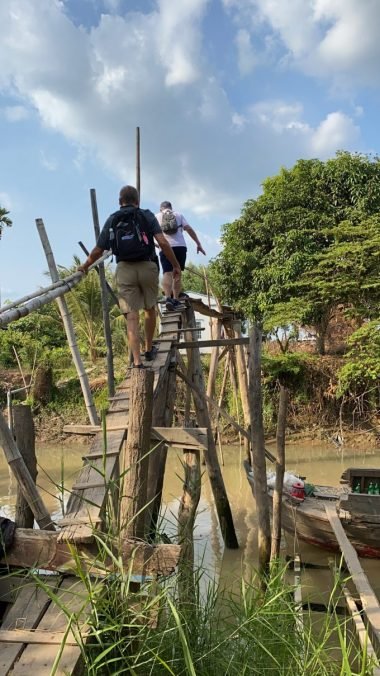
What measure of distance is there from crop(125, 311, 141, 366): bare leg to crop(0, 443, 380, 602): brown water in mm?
833

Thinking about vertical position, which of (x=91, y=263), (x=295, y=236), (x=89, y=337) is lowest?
(x=91, y=263)

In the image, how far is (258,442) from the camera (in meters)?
4.95

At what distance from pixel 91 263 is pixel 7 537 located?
2.35 metres

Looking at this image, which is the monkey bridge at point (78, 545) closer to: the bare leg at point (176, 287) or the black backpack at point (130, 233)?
the black backpack at point (130, 233)

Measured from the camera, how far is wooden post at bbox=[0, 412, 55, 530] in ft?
8.59

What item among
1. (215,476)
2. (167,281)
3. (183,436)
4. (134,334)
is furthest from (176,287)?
(183,436)

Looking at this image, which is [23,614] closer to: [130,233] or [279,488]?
[130,233]

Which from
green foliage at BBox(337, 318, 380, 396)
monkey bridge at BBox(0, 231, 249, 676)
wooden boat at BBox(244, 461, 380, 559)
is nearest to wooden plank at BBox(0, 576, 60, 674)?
monkey bridge at BBox(0, 231, 249, 676)

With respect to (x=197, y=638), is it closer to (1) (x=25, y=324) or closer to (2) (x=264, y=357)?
(2) (x=264, y=357)

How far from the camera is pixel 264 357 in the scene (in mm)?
13680

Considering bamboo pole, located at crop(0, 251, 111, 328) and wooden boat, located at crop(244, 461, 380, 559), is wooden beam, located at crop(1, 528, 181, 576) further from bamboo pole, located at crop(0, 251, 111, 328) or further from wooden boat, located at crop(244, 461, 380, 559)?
wooden boat, located at crop(244, 461, 380, 559)

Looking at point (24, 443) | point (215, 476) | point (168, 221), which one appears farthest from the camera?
point (215, 476)

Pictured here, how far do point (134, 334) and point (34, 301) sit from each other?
85cm

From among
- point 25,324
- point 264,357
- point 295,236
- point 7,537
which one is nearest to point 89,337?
point 25,324
